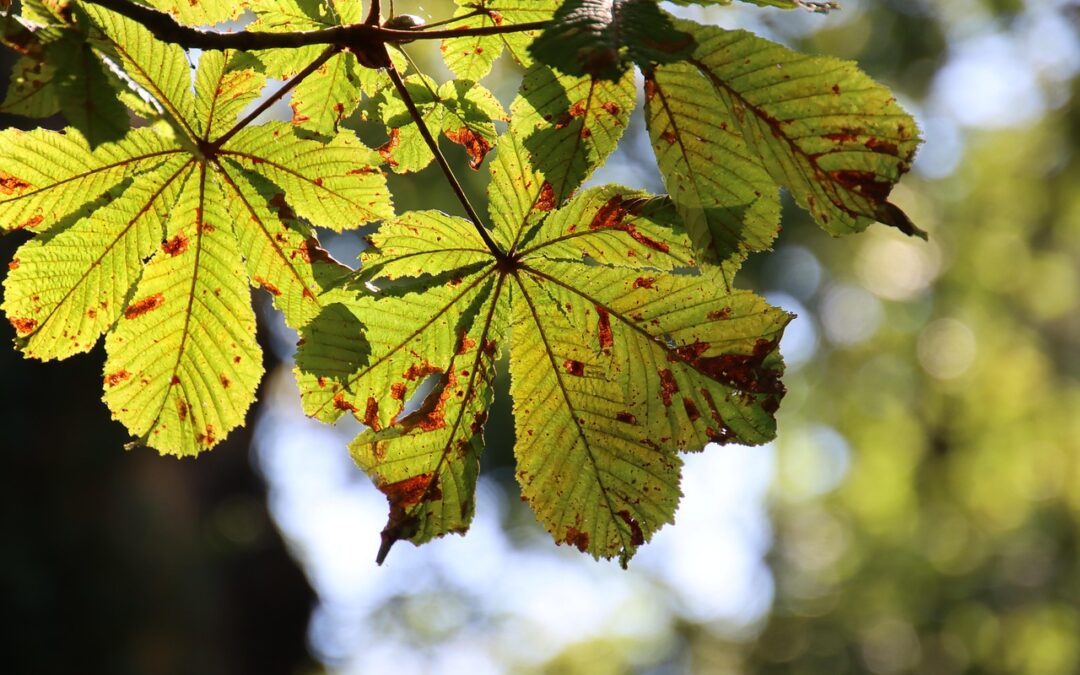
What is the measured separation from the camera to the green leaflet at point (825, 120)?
71 cm

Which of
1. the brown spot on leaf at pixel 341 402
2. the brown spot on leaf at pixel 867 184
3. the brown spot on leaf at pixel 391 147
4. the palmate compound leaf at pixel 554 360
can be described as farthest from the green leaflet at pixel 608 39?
the brown spot on leaf at pixel 341 402

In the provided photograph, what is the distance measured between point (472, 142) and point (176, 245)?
→ 0.36m

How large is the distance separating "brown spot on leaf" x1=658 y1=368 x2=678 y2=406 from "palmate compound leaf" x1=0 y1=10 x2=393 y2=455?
1.17ft

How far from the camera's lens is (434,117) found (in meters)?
1.00

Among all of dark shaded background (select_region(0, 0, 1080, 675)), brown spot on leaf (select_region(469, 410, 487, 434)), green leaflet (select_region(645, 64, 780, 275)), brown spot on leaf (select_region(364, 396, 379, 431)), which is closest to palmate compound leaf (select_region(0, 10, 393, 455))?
brown spot on leaf (select_region(364, 396, 379, 431))

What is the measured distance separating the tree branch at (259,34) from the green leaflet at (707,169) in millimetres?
135

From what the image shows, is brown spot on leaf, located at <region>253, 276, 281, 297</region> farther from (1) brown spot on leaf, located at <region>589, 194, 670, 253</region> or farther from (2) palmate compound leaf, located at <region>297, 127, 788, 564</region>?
(1) brown spot on leaf, located at <region>589, 194, 670, 253</region>

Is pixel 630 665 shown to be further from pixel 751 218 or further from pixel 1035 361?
pixel 751 218

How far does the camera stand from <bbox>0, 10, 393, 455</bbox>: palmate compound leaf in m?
0.89

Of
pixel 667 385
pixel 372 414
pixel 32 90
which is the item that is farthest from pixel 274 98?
A: pixel 667 385

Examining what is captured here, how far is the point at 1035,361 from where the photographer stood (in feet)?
38.3

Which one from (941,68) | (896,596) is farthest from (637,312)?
(896,596)

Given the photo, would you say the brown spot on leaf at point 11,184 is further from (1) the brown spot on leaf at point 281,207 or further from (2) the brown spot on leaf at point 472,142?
(2) the brown spot on leaf at point 472,142

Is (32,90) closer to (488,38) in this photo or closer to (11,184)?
(11,184)
